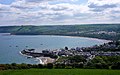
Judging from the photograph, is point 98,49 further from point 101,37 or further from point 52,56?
point 101,37

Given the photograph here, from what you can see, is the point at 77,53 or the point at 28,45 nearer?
the point at 77,53

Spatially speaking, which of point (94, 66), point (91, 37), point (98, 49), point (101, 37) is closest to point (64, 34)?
point (91, 37)

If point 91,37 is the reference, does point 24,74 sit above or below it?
above

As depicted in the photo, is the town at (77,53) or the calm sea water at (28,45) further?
the calm sea water at (28,45)

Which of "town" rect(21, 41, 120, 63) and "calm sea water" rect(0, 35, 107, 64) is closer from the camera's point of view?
"town" rect(21, 41, 120, 63)

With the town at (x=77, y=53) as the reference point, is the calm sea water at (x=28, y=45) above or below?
below

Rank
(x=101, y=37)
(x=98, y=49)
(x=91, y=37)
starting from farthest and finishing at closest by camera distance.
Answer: (x=91, y=37)
(x=101, y=37)
(x=98, y=49)

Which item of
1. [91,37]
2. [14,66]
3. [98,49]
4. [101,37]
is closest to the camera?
[14,66]

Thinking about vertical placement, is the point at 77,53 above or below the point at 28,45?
above

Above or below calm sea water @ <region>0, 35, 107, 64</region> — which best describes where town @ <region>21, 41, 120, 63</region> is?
above

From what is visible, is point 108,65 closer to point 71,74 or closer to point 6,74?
point 71,74

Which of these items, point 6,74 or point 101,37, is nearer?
point 6,74
